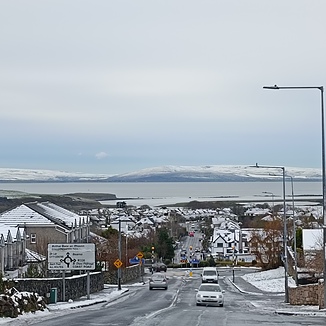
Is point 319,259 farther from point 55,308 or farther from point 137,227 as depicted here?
point 137,227

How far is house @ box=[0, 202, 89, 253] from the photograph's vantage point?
7462cm

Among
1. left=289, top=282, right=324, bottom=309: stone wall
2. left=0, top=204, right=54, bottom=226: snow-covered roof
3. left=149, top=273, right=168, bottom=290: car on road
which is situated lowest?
left=149, top=273, right=168, bottom=290: car on road

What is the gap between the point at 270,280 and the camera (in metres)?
66.5

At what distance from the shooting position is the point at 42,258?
2591 inches

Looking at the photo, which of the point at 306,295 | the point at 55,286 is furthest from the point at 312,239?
the point at 55,286

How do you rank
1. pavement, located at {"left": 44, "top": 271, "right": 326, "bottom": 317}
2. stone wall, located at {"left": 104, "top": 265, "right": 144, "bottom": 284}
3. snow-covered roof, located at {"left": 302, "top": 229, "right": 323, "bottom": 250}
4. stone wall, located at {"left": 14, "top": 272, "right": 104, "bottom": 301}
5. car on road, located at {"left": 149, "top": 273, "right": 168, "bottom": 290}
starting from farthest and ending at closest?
1. stone wall, located at {"left": 104, "top": 265, "right": 144, "bottom": 284}
2. snow-covered roof, located at {"left": 302, "top": 229, "right": 323, "bottom": 250}
3. car on road, located at {"left": 149, "top": 273, "right": 168, "bottom": 290}
4. stone wall, located at {"left": 14, "top": 272, "right": 104, "bottom": 301}
5. pavement, located at {"left": 44, "top": 271, "right": 326, "bottom": 317}

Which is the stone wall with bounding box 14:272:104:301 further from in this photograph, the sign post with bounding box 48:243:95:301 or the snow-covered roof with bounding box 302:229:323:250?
the snow-covered roof with bounding box 302:229:323:250

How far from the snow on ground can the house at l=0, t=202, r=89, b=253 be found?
19.1 metres

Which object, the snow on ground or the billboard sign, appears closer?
the billboard sign

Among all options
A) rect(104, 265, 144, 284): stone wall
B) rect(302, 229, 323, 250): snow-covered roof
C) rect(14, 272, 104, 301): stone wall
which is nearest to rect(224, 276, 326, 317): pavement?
rect(302, 229, 323, 250): snow-covered roof

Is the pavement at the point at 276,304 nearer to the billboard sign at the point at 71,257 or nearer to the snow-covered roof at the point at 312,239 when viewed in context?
the snow-covered roof at the point at 312,239

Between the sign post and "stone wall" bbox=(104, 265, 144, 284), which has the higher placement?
the sign post

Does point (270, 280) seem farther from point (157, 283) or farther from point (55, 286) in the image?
point (55, 286)

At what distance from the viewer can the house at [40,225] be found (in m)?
74.6
